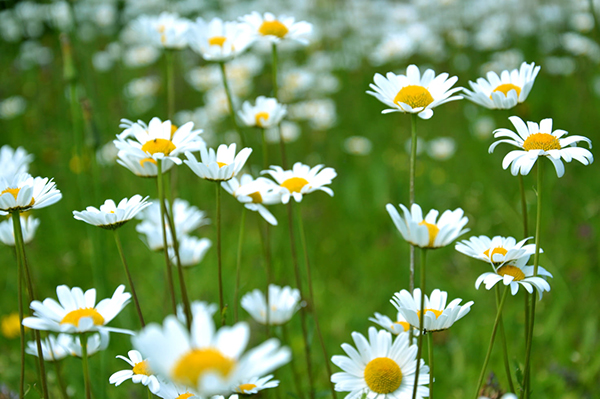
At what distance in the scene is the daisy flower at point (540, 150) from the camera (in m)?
0.88

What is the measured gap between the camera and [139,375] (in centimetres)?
84

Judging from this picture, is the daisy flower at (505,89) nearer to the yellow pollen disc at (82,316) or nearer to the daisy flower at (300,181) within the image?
the daisy flower at (300,181)

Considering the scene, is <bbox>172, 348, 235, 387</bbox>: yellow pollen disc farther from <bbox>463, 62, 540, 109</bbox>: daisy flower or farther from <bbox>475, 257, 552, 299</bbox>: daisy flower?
<bbox>463, 62, 540, 109</bbox>: daisy flower

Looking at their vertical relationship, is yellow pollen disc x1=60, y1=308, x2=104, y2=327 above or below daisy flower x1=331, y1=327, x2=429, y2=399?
above

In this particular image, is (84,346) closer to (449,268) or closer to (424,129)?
(449,268)

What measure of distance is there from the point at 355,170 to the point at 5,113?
264cm

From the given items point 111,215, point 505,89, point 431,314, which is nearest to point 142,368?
point 111,215

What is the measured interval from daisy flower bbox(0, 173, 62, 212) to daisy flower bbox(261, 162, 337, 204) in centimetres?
40

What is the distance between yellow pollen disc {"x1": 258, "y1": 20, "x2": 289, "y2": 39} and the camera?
139 centimetres

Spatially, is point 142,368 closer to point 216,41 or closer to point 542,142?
point 542,142

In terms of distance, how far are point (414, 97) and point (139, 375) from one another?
71cm

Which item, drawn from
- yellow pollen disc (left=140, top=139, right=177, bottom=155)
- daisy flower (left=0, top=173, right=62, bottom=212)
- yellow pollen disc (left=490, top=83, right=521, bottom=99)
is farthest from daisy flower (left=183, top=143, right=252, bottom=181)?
yellow pollen disc (left=490, top=83, right=521, bottom=99)

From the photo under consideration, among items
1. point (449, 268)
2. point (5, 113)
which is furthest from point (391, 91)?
point (5, 113)

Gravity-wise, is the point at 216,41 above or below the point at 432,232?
above
